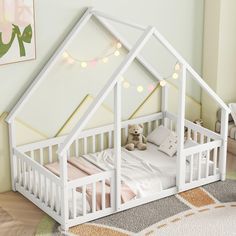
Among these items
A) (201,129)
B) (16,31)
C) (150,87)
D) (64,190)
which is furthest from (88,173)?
(16,31)

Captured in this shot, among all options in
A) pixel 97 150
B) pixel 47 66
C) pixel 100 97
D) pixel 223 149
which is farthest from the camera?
pixel 97 150

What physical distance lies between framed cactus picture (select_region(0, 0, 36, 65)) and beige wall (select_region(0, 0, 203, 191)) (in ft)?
0.27

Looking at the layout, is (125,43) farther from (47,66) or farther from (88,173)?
(88,173)

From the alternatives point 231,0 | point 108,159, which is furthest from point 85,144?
point 231,0

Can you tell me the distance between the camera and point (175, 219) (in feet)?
16.6

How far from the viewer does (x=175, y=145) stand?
578 centimetres

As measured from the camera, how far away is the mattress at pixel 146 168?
5328 millimetres

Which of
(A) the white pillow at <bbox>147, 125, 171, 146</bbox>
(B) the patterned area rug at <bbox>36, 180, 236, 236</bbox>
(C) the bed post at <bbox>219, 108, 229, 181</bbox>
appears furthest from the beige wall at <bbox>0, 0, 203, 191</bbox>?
(B) the patterned area rug at <bbox>36, 180, 236, 236</bbox>

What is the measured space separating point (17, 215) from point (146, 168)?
113cm

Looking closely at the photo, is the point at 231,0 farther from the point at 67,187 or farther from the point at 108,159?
the point at 67,187

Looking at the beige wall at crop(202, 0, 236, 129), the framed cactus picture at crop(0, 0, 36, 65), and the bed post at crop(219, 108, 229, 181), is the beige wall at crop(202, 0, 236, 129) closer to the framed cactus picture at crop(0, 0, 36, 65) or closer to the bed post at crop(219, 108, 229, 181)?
the bed post at crop(219, 108, 229, 181)

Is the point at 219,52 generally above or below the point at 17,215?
above

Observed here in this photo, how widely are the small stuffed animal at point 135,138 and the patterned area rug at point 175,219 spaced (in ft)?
2.19

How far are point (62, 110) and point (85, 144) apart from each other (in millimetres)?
363
